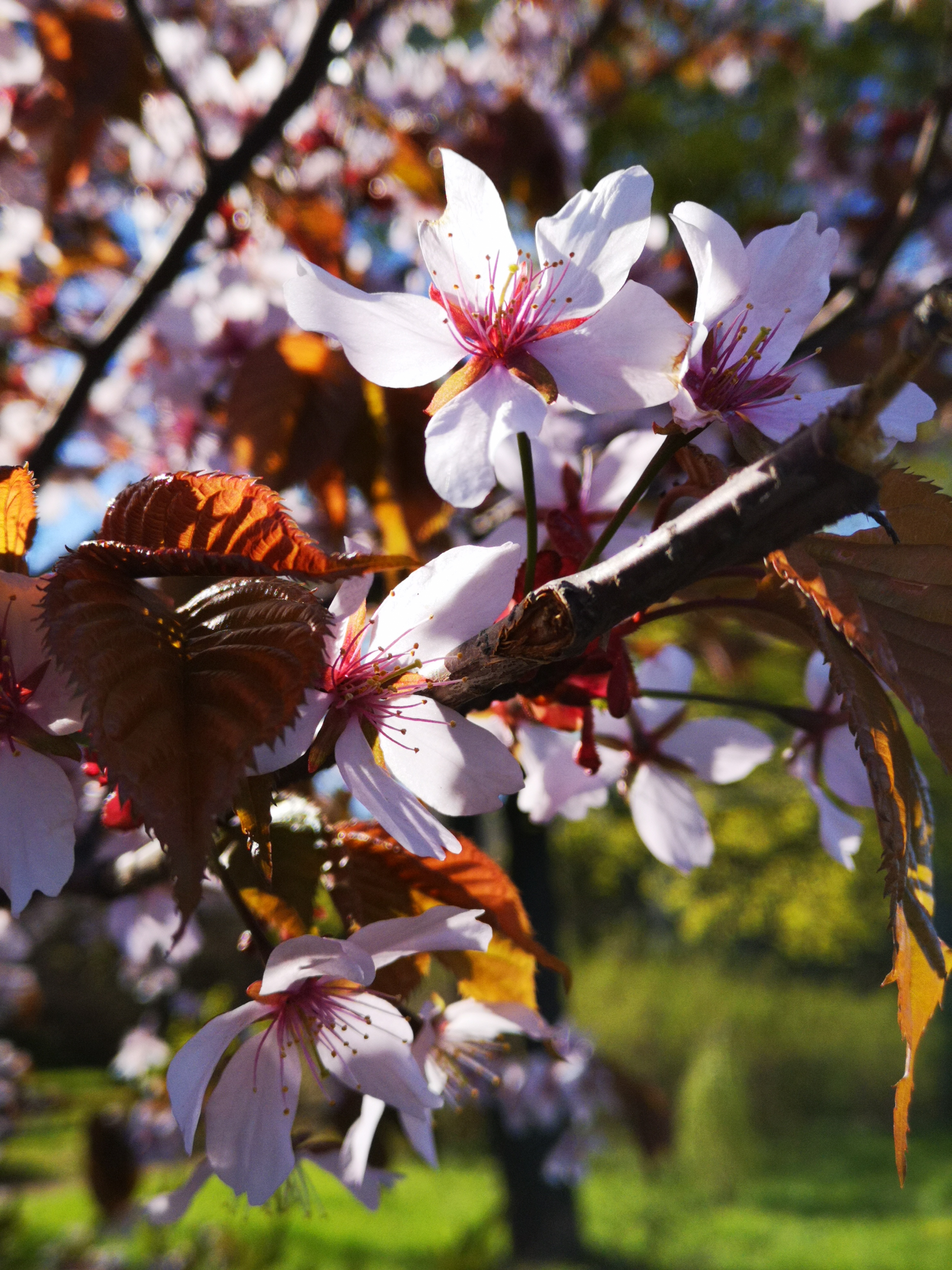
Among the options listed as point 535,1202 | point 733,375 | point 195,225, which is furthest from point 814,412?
point 535,1202

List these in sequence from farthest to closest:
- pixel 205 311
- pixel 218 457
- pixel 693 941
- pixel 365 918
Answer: pixel 693 941 → pixel 218 457 → pixel 205 311 → pixel 365 918

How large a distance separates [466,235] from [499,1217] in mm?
4843

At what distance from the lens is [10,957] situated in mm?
2148

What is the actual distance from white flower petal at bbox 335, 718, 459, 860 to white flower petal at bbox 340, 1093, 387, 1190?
0.75 feet

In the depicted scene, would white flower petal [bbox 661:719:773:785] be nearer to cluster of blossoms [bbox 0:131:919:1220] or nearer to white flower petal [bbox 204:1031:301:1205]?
cluster of blossoms [bbox 0:131:919:1220]

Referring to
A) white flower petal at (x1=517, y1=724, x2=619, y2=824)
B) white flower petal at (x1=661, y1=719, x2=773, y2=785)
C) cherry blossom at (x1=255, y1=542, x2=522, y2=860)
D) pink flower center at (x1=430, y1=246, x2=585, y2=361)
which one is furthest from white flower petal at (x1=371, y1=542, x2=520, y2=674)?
white flower petal at (x1=661, y1=719, x2=773, y2=785)

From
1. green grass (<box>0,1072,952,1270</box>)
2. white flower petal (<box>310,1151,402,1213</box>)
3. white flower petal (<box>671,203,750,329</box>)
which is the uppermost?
white flower petal (<box>671,203,750,329</box>)

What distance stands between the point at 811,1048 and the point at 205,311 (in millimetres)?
7714

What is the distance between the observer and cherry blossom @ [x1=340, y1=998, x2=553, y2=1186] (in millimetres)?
543

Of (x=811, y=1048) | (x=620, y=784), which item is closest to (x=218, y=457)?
(x=620, y=784)

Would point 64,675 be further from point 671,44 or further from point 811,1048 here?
point 811,1048

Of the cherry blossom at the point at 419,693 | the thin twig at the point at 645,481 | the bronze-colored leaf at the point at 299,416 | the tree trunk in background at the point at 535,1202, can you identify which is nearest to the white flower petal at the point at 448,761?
the cherry blossom at the point at 419,693

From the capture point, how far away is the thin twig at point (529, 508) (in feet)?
1.42

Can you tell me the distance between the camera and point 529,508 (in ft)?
1.42
